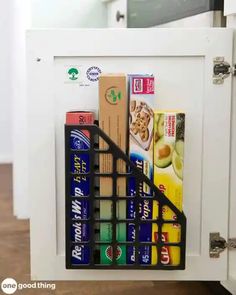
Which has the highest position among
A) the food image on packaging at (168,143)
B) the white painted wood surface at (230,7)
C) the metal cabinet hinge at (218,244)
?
the white painted wood surface at (230,7)

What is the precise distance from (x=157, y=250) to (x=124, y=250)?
2.3 inches

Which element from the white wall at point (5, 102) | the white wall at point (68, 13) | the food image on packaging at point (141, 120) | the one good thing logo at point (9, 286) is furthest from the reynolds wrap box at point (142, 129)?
the white wall at point (5, 102)

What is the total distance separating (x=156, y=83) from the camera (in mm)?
885

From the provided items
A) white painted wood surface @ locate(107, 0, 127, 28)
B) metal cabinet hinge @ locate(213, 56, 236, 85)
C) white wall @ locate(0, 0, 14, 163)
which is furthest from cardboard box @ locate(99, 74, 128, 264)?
white wall @ locate(0, 0, 14, 163)

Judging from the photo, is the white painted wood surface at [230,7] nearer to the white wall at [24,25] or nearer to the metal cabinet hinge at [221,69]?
the metal cabinet hinge at [221,69]

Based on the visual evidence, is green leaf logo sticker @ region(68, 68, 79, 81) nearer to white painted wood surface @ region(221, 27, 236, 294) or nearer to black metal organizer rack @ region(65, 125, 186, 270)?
black metal organizer rack @ region(65, 125, 186, 270)

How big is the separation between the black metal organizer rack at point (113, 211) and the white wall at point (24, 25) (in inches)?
52.2

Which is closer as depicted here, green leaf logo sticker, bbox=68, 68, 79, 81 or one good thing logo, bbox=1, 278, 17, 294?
green leaf logo sticker, bbox=68, 68, 79, 81

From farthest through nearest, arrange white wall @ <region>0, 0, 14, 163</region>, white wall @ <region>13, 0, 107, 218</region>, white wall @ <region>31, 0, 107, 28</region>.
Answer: white wall @ <region>0, 0, 14, 163</region> < white wall @ <region>31, 0, 107, 28</region> < white wall @ <region>13, 0, 107, 218</region>

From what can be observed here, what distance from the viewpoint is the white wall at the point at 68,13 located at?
2.27 meters

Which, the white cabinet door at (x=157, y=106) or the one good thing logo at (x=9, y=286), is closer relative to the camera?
the white cabinet door at (x=157, y=106)

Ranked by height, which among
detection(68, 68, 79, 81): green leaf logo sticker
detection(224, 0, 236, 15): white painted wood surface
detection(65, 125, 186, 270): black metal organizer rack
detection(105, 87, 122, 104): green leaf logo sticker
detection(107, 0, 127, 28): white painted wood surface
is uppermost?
detection(107, 0, 127, 28): white painted wood surface

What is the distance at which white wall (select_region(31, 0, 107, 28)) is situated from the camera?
2.27 m

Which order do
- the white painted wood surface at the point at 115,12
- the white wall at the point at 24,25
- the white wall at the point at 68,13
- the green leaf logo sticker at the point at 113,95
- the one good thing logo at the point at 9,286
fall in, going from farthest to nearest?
the white wall at the point at 68,13 < the white wall at the point at 24,25 < the white painted wood surface at the point at 115,12 < the one good thing logo at the point at 9,286 < the green leaf logo sticker at the point at 113,95
